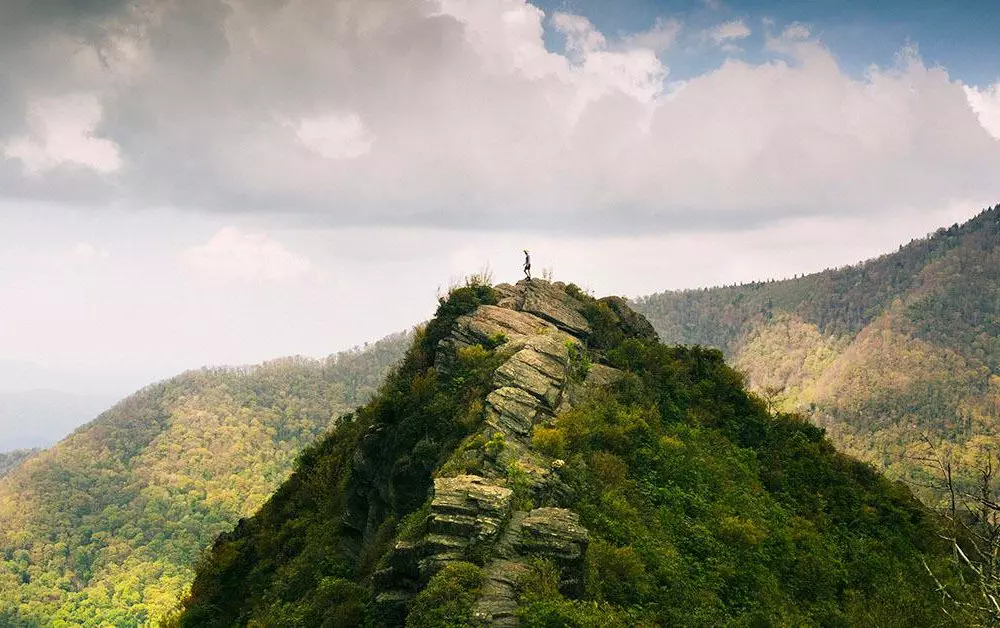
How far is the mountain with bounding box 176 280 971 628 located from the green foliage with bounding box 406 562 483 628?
0.05 meters

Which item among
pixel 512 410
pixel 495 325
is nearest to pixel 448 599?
pixel 512 410

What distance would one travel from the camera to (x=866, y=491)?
3111 cm

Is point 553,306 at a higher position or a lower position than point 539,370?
higher

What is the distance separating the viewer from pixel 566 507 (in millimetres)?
20328

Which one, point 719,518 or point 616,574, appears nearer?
point 616,574

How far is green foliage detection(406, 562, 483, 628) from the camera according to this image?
14.5 metres

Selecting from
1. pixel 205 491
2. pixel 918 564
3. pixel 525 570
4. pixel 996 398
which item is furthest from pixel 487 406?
pixel 996 398

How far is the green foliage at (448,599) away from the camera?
47.5 feet

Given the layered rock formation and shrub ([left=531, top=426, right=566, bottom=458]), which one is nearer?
the layered rock formation

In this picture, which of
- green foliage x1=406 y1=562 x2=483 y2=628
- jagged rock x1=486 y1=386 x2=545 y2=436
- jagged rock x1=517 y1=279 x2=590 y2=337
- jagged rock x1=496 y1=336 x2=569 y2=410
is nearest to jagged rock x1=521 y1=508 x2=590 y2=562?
green foliage x1=406 y1=562 x2=483 y2=628

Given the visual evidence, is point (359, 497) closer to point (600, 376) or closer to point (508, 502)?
point (600, 376)

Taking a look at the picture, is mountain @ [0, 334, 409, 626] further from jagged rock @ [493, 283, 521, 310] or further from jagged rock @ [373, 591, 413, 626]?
jagged rock @ [373, 591, 413, 626]

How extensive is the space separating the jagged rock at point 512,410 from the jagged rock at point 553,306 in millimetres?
9770

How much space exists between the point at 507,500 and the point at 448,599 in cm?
372
